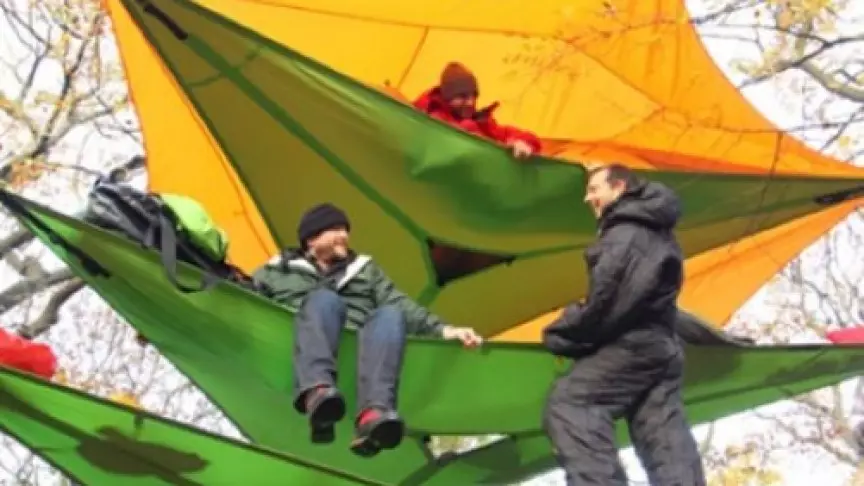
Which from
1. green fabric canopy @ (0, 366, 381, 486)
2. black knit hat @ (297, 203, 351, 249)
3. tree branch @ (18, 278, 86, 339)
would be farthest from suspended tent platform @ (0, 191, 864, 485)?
tree branch @ (18, 278, 86, 339)

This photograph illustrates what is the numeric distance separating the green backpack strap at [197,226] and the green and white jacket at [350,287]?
136mm

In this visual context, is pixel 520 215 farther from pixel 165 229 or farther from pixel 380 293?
pixel 165 229

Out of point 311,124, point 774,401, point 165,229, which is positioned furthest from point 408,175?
point 774,401

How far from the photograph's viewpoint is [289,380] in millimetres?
3340

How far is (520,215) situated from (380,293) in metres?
0.55

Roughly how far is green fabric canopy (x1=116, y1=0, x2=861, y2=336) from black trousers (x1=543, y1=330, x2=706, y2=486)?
2.15ft

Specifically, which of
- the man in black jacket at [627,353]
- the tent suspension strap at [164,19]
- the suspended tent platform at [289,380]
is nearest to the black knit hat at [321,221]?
the suspended tent platform at [289,380]

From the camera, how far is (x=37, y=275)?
8023 mm

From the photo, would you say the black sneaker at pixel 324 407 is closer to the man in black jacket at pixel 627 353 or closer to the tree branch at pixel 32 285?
the man in black jacket at pixel 627 353

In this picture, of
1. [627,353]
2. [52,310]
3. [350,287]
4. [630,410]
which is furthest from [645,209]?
[52,310]

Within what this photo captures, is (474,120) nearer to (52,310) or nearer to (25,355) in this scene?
(25,355)

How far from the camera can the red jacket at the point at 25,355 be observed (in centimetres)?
327

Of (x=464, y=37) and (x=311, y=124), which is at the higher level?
(x=464, y=37)

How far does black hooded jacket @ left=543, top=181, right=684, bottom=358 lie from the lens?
3158 millimetres
